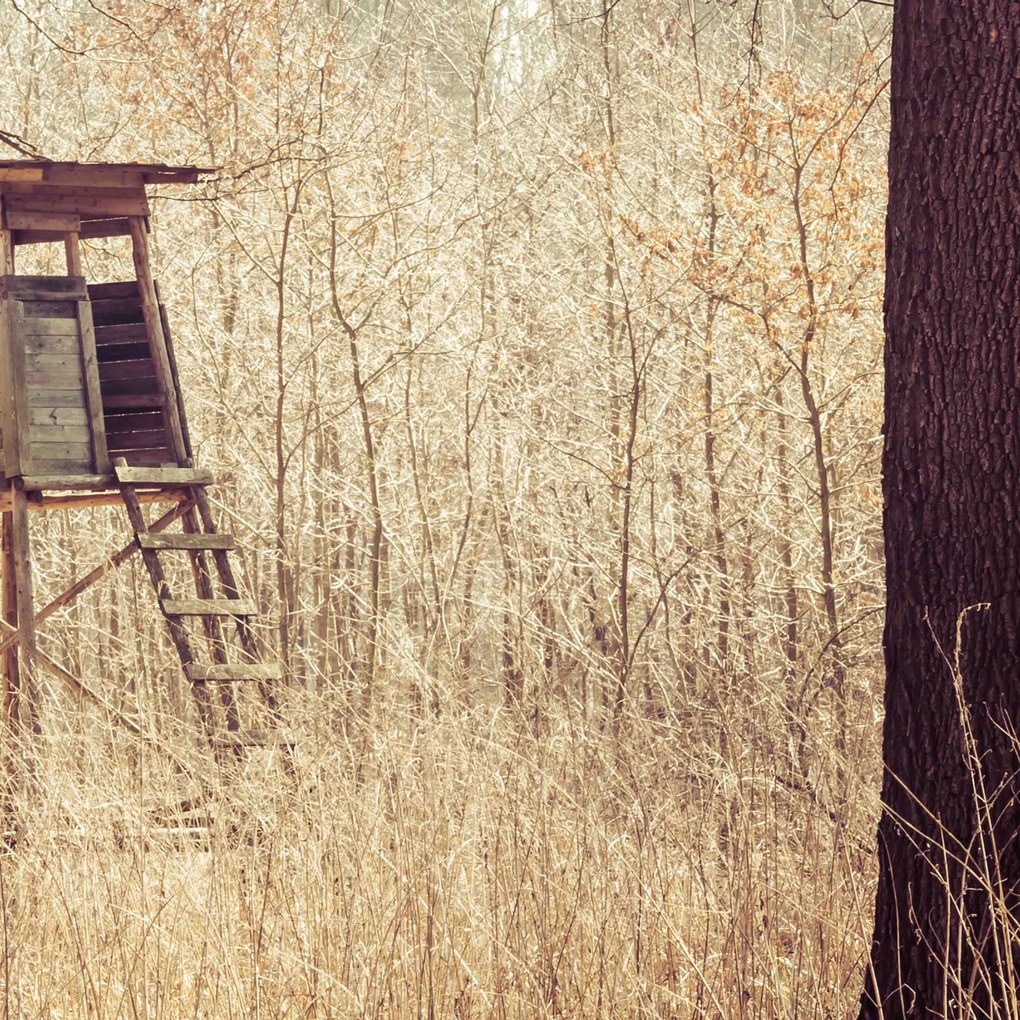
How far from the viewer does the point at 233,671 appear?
8.84 m

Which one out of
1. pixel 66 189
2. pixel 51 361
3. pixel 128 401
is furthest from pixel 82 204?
pixel 128 401

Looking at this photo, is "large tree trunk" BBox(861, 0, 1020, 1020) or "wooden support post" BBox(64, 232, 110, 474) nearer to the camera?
"large tree trunk" BBox(861, 0, 1020, 1020)

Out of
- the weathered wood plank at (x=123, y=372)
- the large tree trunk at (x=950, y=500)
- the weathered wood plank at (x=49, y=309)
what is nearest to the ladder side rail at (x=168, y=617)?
the weathered wood plank at (x=123, y=372)

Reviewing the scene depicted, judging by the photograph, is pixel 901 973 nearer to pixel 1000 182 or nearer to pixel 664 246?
pixel 1000 182

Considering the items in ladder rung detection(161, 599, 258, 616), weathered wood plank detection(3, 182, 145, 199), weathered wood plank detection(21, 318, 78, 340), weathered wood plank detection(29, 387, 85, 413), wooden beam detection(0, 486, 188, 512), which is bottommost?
ladder rung detection(161, 599, 258, 616)

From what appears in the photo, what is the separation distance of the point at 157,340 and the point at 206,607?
7.41 feet

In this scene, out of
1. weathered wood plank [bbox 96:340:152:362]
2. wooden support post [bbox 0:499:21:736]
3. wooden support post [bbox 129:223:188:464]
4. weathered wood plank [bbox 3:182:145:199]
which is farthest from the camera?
weathered wood plank [bbox 96:340:152:362]

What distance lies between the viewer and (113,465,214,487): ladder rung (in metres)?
9.71

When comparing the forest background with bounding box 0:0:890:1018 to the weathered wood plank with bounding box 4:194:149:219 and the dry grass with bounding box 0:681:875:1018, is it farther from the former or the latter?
the weathered wood plank with bounding box 4:194:149:219

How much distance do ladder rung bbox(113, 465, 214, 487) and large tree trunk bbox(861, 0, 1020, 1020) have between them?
23.6 ft

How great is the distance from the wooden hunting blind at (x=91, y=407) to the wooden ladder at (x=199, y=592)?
0.04ft

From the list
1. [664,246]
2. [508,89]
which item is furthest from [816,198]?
[508,89]

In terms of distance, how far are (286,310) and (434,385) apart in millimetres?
2221

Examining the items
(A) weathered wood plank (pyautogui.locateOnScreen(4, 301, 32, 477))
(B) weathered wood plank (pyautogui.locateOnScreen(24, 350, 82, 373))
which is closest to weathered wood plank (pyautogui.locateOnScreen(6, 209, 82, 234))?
(A) weathered wood plank (pyautogui.locateOnScreen(4, 301, 32, 477))
